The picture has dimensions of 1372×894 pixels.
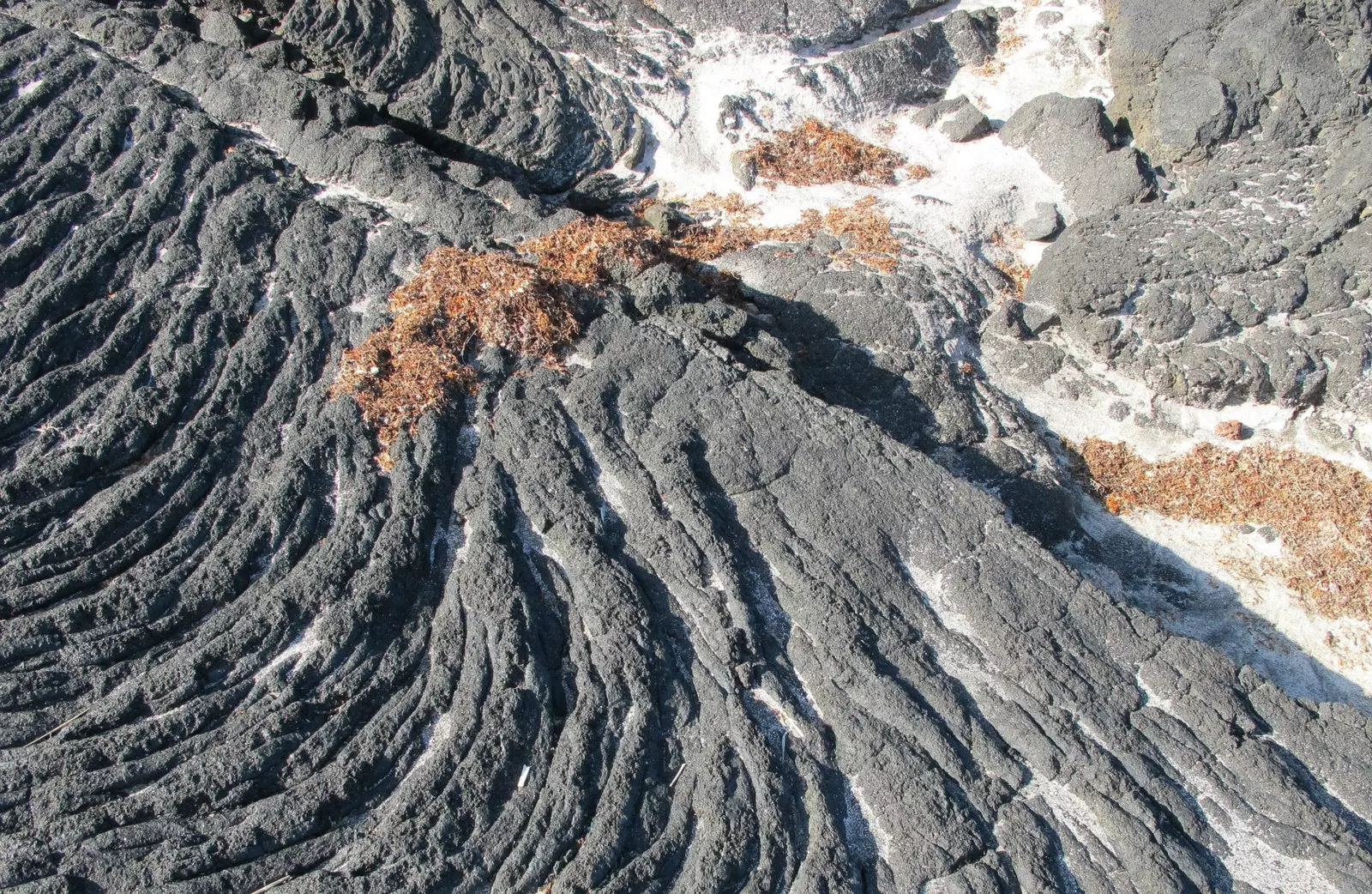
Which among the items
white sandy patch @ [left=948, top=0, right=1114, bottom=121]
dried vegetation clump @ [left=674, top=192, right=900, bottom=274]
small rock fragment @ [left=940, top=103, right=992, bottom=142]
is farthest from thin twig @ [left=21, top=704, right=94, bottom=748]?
white sandy patch @ [left=948, top=0, right=1114, bottom=121]

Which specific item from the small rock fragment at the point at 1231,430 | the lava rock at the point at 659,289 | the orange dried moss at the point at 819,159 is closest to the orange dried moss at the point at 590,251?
the lava rock at the point at 659,289

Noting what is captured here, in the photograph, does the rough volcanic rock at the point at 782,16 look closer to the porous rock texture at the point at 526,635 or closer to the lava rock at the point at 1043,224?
the lava rock at the point at 1043,224

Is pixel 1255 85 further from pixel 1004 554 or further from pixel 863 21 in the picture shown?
pixel 1004 554

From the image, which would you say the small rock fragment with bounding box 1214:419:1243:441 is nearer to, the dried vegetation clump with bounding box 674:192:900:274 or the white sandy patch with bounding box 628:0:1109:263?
the white sandy patch with bounding box 628:0:1109:263

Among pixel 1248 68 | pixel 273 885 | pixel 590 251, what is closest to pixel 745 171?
pixel 590 251

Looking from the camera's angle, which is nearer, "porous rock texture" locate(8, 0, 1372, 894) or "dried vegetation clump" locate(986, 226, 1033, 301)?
"porous rock texture" locate(8, 0, 1372, 894)

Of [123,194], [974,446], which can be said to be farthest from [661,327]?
[123,194]

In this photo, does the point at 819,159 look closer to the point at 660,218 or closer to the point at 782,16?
the point at 782,16
